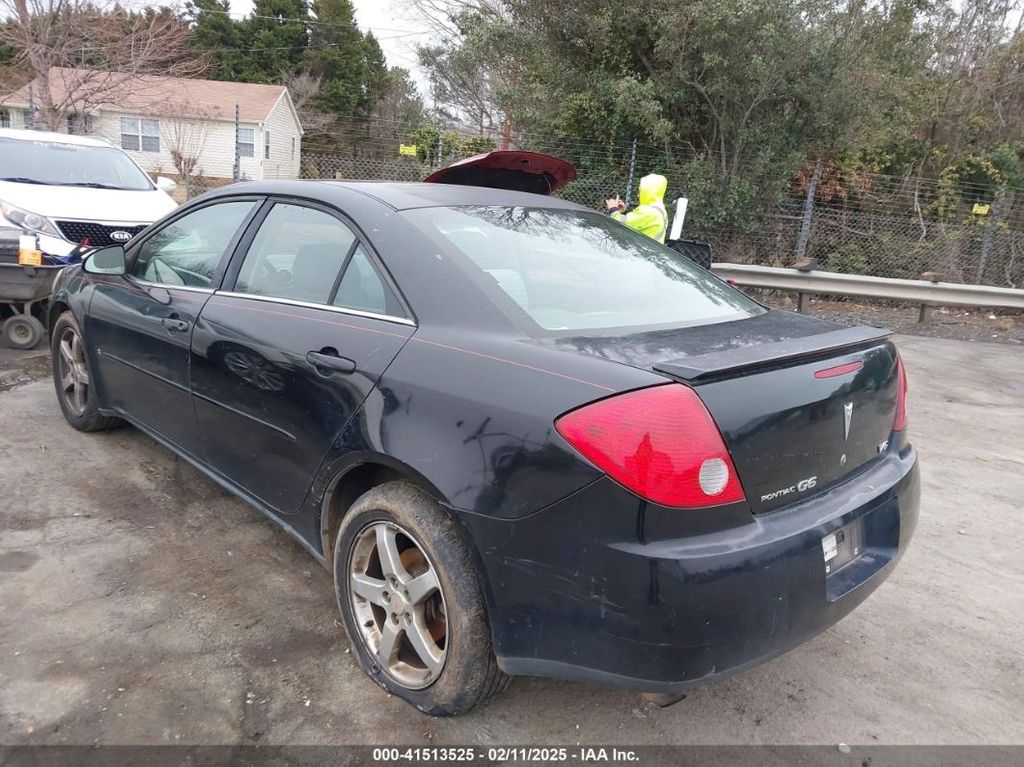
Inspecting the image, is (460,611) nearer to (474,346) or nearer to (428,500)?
(428,500)

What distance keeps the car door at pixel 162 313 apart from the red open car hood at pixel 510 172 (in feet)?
4.09

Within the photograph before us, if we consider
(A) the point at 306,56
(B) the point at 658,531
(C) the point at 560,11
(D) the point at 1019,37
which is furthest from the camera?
(A) the point at 306,56

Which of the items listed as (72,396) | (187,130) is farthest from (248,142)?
(72,396)

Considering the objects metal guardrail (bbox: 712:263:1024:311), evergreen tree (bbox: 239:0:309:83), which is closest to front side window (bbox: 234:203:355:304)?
metal guardrail (bbox: 712:263:1024:311)

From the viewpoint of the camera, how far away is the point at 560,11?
11.2 meters

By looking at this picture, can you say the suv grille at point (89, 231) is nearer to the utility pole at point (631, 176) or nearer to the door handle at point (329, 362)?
the door handle at point (329, 362)

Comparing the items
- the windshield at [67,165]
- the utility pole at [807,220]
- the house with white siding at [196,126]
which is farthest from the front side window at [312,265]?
the house with white siding at [196,126]

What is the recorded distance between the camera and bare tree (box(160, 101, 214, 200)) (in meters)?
27.5

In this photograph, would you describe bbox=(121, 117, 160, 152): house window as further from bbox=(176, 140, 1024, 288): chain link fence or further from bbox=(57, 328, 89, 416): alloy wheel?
bbox=(57, 328, 89, 416): alloy wheel

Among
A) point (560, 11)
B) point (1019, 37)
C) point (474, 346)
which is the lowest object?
point (474, 346)

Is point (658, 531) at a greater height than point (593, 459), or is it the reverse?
point (593, 459)

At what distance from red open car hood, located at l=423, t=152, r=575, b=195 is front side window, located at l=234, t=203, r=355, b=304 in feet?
4.00

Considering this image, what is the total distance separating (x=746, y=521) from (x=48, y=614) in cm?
252

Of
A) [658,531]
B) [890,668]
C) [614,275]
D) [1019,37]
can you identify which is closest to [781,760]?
[890,668]
